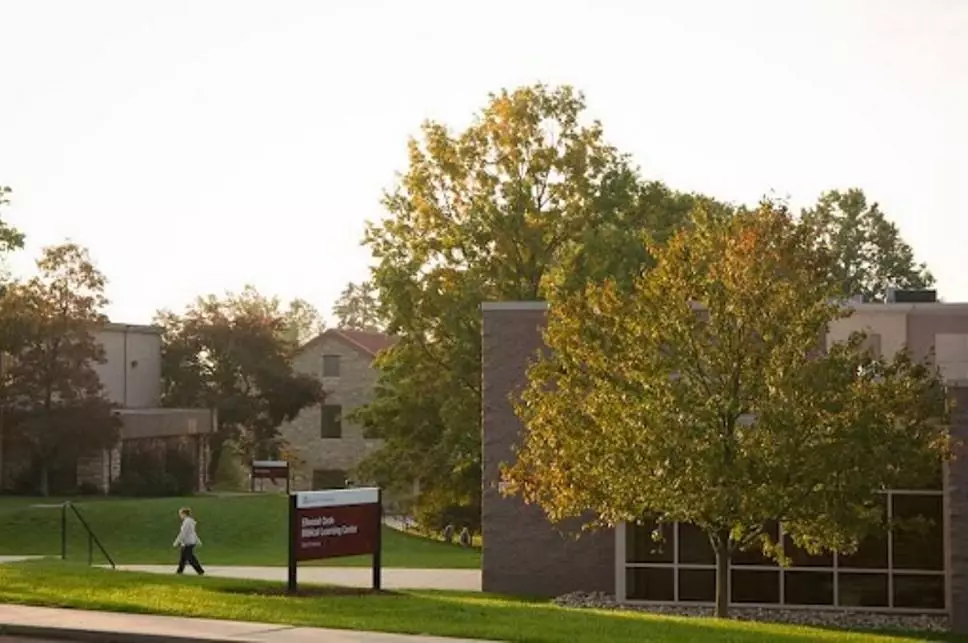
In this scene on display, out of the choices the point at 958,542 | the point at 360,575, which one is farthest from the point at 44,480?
the point at 958,542

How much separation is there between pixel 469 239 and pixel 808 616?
21.9 m

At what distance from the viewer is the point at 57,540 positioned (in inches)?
2026

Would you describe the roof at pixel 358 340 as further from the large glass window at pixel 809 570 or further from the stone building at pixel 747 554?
the large glass window at pixel 809 570

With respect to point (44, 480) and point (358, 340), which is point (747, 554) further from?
point (358, 340)

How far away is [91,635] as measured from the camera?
69.9 feet

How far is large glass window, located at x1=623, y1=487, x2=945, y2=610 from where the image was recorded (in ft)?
112

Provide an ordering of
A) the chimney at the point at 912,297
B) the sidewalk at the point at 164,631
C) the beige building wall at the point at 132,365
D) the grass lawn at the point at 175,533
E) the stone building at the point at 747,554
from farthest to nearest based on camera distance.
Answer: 1. the beige building wall at the point at 132,365
2. the grass lawn at the point at 175,533
3. the chimney at the point at 912,297
4. the stone building at the point at 747,554
5. the sidewalk at the point at 164,631

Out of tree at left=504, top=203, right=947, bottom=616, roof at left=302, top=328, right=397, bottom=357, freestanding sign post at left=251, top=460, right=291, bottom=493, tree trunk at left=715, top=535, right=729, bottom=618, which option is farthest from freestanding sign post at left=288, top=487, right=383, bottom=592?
roof at left=302, top=328, right=397, bottom=357

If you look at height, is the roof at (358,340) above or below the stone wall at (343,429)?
above

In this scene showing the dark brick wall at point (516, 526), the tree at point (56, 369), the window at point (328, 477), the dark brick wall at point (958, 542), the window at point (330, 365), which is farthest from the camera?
the window at point (330, 365)

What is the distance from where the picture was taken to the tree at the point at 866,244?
106688mm

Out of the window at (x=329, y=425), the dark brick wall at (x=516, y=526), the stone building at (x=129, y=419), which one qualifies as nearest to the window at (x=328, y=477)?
the window at (x=329, y=425)

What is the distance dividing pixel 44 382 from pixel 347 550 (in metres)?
35.9

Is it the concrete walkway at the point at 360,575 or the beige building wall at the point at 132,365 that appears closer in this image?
the concrete walkway at the point at 360,575
